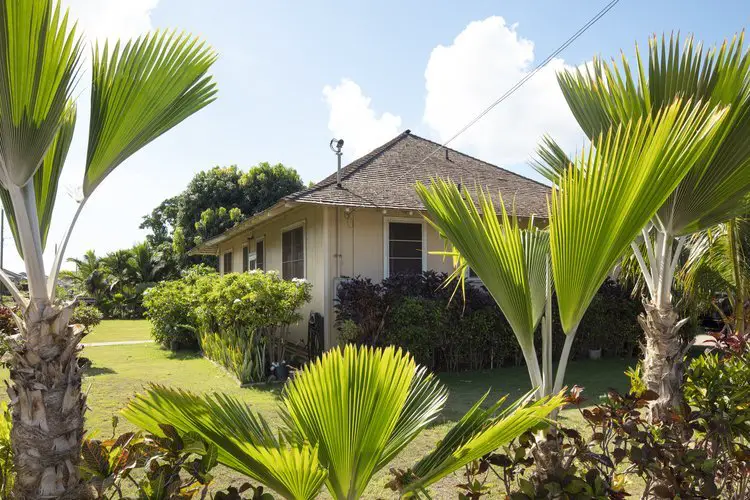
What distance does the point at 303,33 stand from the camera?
25.7 feet

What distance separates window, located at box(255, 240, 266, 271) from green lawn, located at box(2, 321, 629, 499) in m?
3.28

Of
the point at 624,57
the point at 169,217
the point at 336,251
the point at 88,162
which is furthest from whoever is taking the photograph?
the point at 169,217

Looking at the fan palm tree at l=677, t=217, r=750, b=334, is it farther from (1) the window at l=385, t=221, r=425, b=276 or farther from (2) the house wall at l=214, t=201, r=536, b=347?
(1) the window at l=385, t=221, r=425, b=276

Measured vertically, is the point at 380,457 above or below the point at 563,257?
below

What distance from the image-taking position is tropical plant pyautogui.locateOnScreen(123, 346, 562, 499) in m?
1.71

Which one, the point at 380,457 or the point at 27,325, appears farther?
the point at 27,325

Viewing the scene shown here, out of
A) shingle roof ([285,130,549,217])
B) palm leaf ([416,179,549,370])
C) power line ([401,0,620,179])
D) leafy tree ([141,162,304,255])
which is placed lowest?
palm leaf ([416,179,549,370])

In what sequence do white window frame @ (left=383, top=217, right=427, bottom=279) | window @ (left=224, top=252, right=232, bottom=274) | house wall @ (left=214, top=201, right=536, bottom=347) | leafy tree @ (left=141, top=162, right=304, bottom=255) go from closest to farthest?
1. house wall @ (left=214, top=201, right=536, bottom=347)
2. white window frame @ (left=383, top=217, right=427, bottom=279)
3. window @ (left=224, top=252, right=232, bottom=274)
4. leafy tree @ (left=141, top=162, right=304, bottom=255)

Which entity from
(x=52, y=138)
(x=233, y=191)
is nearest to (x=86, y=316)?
(x=52, y=138)

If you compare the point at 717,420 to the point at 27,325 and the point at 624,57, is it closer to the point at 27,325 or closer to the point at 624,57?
the point at 624,57

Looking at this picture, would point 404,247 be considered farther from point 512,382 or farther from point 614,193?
point 614,193

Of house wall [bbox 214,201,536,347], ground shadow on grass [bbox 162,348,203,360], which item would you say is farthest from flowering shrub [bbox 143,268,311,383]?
ground shadow on grass [bbox 162,348,203,360]

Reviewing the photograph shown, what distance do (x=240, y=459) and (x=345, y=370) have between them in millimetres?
504

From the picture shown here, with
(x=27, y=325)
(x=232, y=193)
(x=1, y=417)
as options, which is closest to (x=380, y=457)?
(x=27, y=325)
